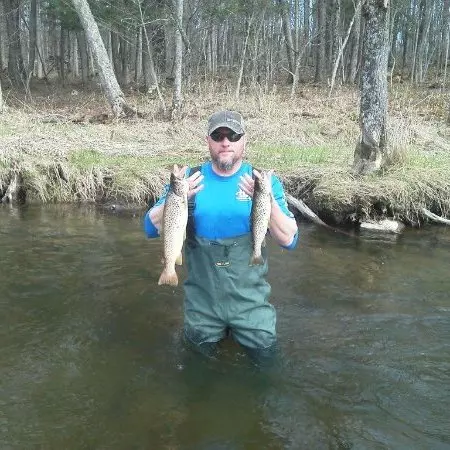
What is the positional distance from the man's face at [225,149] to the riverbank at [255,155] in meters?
6.19

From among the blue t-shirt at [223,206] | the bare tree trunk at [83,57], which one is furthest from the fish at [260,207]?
the bare tree trunk at [83,57]

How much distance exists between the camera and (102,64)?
17844 mm

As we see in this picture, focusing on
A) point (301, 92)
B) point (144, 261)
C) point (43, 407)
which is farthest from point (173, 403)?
point (301, 92)

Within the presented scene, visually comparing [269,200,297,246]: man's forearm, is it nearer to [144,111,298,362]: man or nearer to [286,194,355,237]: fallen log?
[144,111,298,362]: man

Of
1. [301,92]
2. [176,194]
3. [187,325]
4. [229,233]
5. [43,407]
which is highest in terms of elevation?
[301,92]

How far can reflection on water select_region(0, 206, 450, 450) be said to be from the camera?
4.03m

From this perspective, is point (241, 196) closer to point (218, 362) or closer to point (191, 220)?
point (191, 220)

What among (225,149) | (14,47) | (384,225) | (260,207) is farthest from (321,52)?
(260,207)

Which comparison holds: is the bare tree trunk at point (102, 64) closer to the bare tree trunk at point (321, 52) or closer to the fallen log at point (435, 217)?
the fallen log at point (435, 217)

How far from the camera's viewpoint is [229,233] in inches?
166

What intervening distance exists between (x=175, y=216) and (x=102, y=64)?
15455 mm

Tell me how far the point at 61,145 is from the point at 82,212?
245cm

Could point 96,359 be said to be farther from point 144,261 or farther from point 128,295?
point 144,261

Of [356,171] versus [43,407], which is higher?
[356,171]
